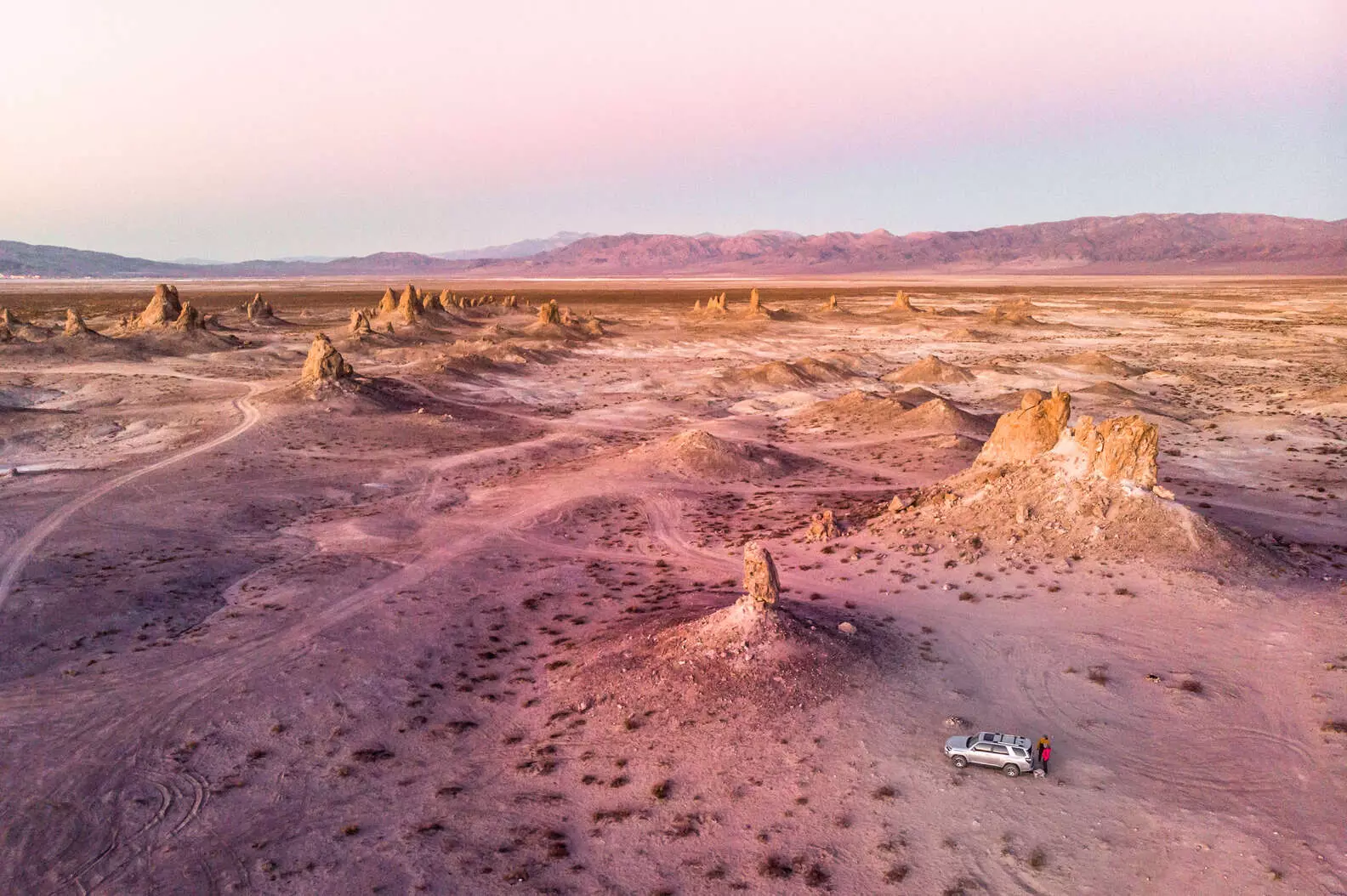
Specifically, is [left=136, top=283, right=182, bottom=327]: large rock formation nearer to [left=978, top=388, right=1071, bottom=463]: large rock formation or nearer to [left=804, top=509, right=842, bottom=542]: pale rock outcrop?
[left=804, top=509, right=842, bottom=542]: pale rock outcrop

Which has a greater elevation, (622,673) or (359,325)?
(359,325)

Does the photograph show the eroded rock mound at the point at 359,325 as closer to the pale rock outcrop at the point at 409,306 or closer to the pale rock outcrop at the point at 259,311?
the pale rock outcrop at the point at 409,306

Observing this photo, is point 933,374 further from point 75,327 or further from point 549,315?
point 75,327

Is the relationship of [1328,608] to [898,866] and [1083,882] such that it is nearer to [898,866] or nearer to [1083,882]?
[1083,882]

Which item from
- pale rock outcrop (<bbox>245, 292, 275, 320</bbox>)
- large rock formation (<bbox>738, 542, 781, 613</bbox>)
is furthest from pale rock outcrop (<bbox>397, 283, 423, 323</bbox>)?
large rock formation (<bbox>738, 542, 781, 613</bbox>)

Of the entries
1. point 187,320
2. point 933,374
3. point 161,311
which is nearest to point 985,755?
point 933,374

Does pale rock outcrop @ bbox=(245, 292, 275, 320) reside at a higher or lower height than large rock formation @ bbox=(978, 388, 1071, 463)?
higher
